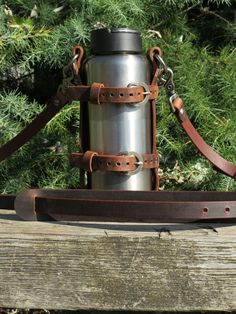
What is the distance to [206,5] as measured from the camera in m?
2.40

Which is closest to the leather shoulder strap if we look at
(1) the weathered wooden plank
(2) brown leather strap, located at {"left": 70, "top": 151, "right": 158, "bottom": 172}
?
(2) brown leather strap, located at {"left": 70, "top": 151, "right": 158, "bottom": 172}

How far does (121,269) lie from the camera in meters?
1.28

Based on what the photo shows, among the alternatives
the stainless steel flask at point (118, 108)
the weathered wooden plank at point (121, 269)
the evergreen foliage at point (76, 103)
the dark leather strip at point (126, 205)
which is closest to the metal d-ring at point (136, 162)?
the stainless steel flask at point (118, 108)

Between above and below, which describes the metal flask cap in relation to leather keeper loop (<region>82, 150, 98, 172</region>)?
above

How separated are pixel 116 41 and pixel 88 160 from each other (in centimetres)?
27

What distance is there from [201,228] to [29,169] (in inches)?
33.0

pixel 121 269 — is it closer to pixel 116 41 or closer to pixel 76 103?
pixel 116 41

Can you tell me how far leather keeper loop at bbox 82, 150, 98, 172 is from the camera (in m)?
1.52

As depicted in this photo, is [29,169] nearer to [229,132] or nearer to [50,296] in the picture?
[229,132]

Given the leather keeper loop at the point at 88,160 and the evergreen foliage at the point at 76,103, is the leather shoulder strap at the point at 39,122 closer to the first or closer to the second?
the leather keeper loop at the point at 88,160

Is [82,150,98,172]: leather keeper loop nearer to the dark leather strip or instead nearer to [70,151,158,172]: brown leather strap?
[70,151,158,172]: brown leather strap

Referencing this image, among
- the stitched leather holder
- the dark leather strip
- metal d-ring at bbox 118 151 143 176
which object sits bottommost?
the dark leather strip

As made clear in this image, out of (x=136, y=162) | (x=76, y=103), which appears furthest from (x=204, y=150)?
(x=76, y=103)

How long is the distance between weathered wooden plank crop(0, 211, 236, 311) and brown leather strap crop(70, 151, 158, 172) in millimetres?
209
